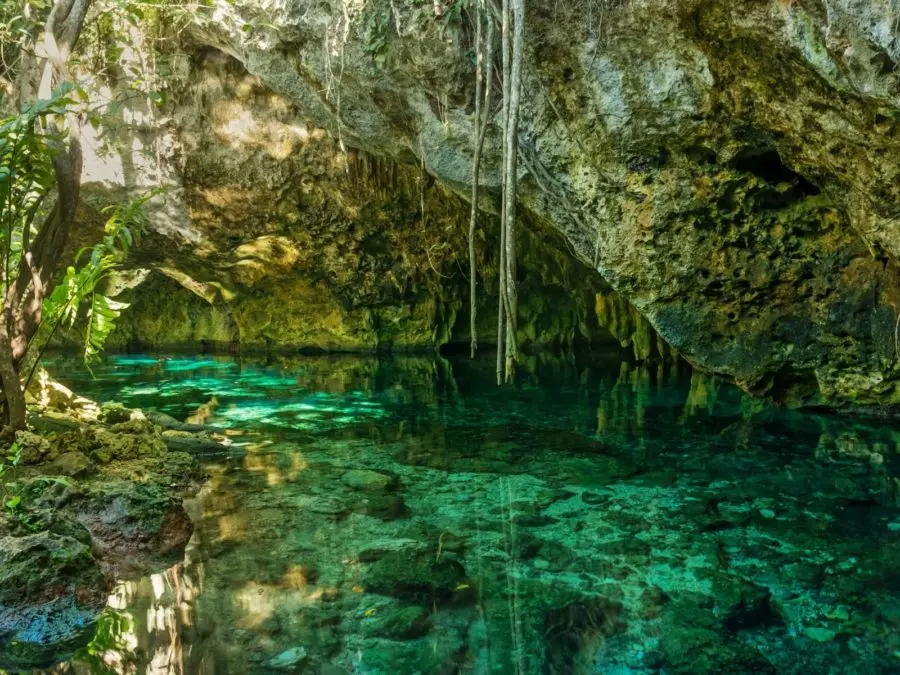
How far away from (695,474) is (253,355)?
10.7 m

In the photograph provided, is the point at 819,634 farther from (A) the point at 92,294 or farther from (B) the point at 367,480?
(A) the point at 92,294

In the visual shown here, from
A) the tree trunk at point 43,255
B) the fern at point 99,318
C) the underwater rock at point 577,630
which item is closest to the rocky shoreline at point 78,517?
the tree trunk at point 43,255

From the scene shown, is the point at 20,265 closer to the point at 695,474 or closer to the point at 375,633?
the point at 375,633

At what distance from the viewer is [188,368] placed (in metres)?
11.3

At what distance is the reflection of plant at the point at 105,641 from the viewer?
93.0 inches

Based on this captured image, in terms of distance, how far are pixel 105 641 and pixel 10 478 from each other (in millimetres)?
1628

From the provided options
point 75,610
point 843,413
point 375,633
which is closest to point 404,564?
point 375,633

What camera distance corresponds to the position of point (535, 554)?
3.22 metres

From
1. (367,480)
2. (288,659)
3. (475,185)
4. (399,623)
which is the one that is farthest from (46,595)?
(475,185)

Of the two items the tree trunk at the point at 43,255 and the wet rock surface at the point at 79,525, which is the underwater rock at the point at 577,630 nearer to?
the wet rock surface at the point at 79,525

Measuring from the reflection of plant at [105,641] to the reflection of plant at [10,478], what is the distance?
70 cm

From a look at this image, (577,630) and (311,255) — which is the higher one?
(311,255)

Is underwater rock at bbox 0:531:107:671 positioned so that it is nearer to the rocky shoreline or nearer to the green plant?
the rocky shoreline

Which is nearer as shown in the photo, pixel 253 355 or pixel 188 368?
pixel 188 368
